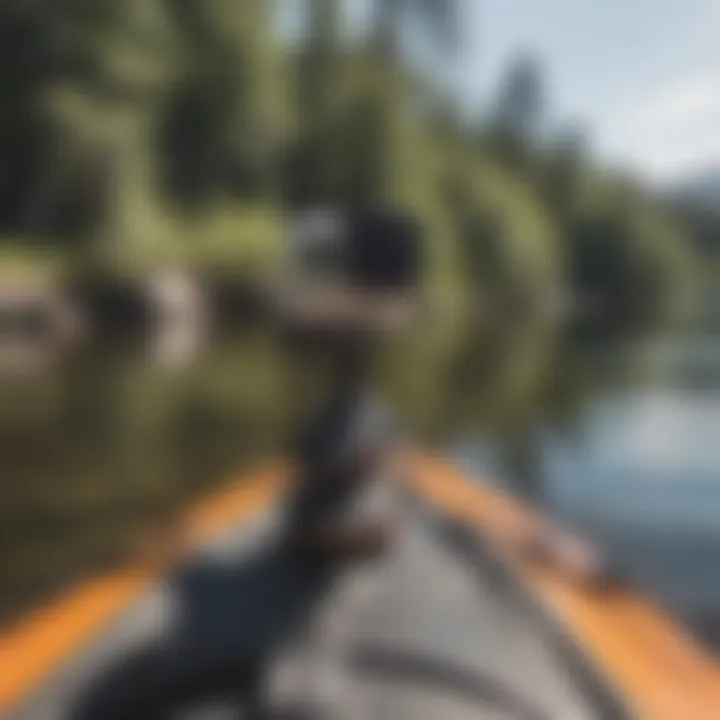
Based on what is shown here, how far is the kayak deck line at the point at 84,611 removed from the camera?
29cm

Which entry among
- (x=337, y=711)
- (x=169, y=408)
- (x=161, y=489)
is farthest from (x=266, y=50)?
(x=169, y=408)

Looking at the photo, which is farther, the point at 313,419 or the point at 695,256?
the point at 695,256

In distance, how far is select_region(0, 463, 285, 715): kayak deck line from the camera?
289 millimetres

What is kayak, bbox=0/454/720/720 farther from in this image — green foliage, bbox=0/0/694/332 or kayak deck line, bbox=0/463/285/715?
green foliage, bbox=0/0/694/332

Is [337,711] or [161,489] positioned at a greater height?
[161,489]

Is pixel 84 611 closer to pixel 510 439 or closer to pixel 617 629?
pixel 617 629

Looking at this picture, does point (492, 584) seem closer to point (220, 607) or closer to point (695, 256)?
point (220, 607)

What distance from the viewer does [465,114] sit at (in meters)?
0.41

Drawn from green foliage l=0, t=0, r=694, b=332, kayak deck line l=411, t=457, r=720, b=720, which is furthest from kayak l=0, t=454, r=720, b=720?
green foliage l=0, t=0, r=694, b=332

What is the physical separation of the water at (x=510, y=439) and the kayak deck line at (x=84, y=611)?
0.11ft

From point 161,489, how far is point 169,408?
0.66ft

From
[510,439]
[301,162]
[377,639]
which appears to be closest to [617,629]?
[377,639]

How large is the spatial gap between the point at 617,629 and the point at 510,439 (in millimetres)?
373

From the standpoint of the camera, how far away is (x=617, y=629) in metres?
0.30
